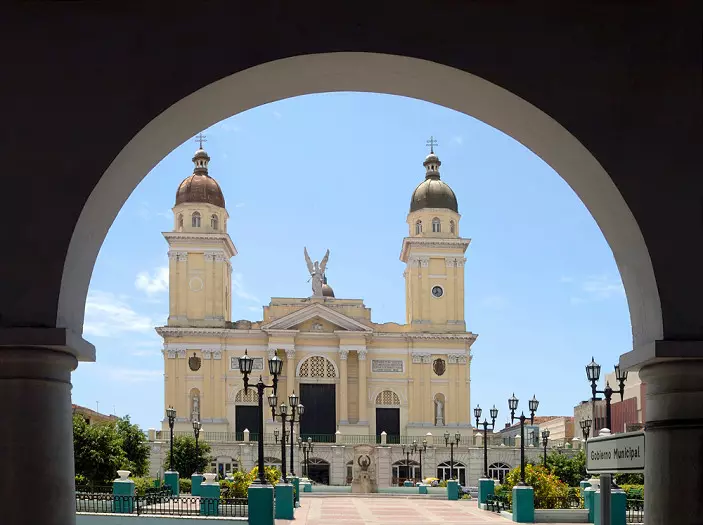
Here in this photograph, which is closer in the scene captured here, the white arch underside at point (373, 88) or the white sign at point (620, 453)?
the white sign at point (620, 453)

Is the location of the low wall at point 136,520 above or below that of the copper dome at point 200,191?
below

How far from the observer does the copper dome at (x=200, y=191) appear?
240 feet

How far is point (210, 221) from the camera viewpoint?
7356 cm

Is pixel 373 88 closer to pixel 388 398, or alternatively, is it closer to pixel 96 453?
pixel 96 453

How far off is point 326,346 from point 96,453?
33.1m

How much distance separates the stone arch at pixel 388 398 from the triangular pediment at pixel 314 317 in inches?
188

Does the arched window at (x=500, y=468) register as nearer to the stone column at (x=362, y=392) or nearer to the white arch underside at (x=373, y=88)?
the stone column at (x=362, y=392)

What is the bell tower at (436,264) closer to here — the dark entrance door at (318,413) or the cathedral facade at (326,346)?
the cathedral facade at (326,346)

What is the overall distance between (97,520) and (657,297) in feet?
56.6

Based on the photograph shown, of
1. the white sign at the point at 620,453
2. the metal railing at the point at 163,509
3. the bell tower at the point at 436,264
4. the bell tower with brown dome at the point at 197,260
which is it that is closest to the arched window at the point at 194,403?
the bell tower with brown dome at the point at 197,260

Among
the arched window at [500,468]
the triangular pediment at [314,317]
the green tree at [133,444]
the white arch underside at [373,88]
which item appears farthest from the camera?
the triangular pediment at [314,317]

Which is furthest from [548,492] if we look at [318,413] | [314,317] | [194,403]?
[194,403]

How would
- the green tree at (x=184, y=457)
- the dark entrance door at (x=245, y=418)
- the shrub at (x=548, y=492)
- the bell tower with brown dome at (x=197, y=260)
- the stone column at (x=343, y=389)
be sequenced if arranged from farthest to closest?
1. the bell tower with brown dome at (x=197, y=260)
2. the stone column at (x=343, y=389)
3. the dark entrance door at (x=245, y=418)
4. the green tree at (x=184, y=457)
5. the shrub at (x=548, y=492)

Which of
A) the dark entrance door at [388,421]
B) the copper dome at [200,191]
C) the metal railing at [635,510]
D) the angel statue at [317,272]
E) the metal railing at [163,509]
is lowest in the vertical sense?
the dark entrance door at [388,421]
